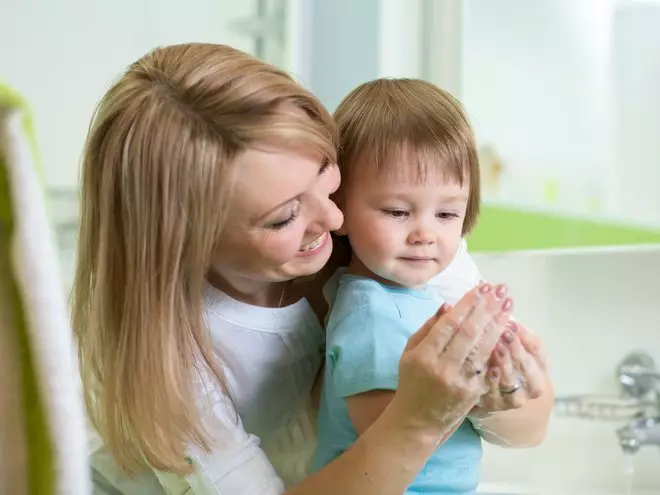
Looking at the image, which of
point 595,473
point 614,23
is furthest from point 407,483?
point 614,23

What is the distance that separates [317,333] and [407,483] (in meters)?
0.21

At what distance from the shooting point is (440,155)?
2.03ft

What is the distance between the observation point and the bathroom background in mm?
1209

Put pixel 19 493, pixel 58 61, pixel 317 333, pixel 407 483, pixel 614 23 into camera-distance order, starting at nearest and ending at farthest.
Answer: pixel 19 493 → pixel 407 483 → pixel 317 333 → pixel 58 61 → pixel 614 23

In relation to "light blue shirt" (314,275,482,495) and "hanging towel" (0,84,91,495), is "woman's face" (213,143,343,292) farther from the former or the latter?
"hanging towel" (0,84,91,495)

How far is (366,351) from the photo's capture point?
0.58 metres

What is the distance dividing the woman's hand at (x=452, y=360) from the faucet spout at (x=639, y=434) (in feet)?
2.42

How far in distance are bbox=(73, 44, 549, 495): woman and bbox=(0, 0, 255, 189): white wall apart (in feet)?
2.06

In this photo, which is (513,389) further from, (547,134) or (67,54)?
(67,54)

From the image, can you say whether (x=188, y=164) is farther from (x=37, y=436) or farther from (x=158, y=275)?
(x=37, y=436)

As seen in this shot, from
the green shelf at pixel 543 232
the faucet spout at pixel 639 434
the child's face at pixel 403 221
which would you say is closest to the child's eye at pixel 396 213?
the child's face at pixel 403 221

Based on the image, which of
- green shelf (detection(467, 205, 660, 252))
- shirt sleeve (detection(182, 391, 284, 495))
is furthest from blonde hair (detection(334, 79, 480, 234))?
green shelf (detection(467, 205, 660, 252))

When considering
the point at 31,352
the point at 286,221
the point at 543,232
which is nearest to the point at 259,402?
the point at 286,221

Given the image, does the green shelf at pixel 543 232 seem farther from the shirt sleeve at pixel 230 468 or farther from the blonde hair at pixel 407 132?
the shirt sleeve at pixel 230 468
